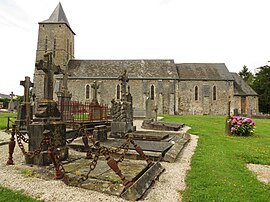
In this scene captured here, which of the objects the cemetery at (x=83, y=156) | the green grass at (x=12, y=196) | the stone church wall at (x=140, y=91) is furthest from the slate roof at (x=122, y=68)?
the green grass at (x=12, y=196)

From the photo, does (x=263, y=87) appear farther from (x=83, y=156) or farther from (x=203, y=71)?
(x=83, y=156)

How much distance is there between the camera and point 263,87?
139 feet

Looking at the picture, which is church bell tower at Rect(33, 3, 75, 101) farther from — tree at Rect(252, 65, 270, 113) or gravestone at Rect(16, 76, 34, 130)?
tree at Rect(252, 65, 270, 113)

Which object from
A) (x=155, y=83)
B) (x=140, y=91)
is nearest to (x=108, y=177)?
(x=140, y=91)

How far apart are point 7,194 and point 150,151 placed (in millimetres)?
3880

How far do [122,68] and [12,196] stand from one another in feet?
108

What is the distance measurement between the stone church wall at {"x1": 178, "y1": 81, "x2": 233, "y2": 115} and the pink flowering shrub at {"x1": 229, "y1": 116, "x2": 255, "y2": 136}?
23413 mm

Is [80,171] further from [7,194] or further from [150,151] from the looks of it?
[150,151]

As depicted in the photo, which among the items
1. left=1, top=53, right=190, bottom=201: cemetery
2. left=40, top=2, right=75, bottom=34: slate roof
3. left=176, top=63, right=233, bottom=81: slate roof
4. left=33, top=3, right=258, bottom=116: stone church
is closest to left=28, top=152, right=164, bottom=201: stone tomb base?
left=1, top=53, right=190, bottom=201: cemetery

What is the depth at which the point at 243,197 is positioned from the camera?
12.0 ft

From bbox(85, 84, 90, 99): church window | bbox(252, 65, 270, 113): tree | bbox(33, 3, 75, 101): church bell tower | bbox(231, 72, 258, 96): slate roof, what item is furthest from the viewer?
bbox(252, 65, 270, 113): tree

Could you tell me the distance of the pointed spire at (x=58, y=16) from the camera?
36.2 metres

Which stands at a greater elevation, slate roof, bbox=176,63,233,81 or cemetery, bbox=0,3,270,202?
slate roof, bbox=176,63,233,81

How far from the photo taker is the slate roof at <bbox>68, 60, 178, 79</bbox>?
34.3 m
